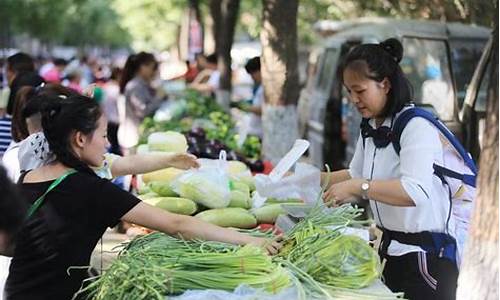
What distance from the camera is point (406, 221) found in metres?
3.71

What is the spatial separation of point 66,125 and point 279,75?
5.87 meters

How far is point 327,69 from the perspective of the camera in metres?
12.2

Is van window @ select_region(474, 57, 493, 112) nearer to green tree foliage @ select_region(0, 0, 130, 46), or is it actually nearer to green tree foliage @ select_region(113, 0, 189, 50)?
green tree foliage @ select_region(113, 0, 189, 50)

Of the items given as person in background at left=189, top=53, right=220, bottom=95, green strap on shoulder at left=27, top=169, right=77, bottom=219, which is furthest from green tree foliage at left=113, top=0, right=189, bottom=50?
green strap on shoulder at left=27, top=169, right=77, bottom=219

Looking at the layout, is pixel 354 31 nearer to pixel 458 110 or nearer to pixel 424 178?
Answer: pixel 458 110

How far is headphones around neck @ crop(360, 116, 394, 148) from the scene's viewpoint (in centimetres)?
370

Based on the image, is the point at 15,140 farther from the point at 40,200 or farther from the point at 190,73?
the point at 190,73

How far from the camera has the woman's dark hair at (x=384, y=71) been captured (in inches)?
143

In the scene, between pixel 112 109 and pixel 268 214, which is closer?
pixel 268 214

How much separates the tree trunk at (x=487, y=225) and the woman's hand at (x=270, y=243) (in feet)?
2.56

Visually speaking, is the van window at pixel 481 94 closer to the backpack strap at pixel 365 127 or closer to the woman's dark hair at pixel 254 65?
the woman's dark hair at pixel 254 65

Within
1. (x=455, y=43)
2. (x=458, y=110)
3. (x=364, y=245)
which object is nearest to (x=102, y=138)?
(x=364, y=245)

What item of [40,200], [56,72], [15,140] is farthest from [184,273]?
[56,72]

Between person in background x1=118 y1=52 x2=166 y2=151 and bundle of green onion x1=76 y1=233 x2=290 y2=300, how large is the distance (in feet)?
22.9
